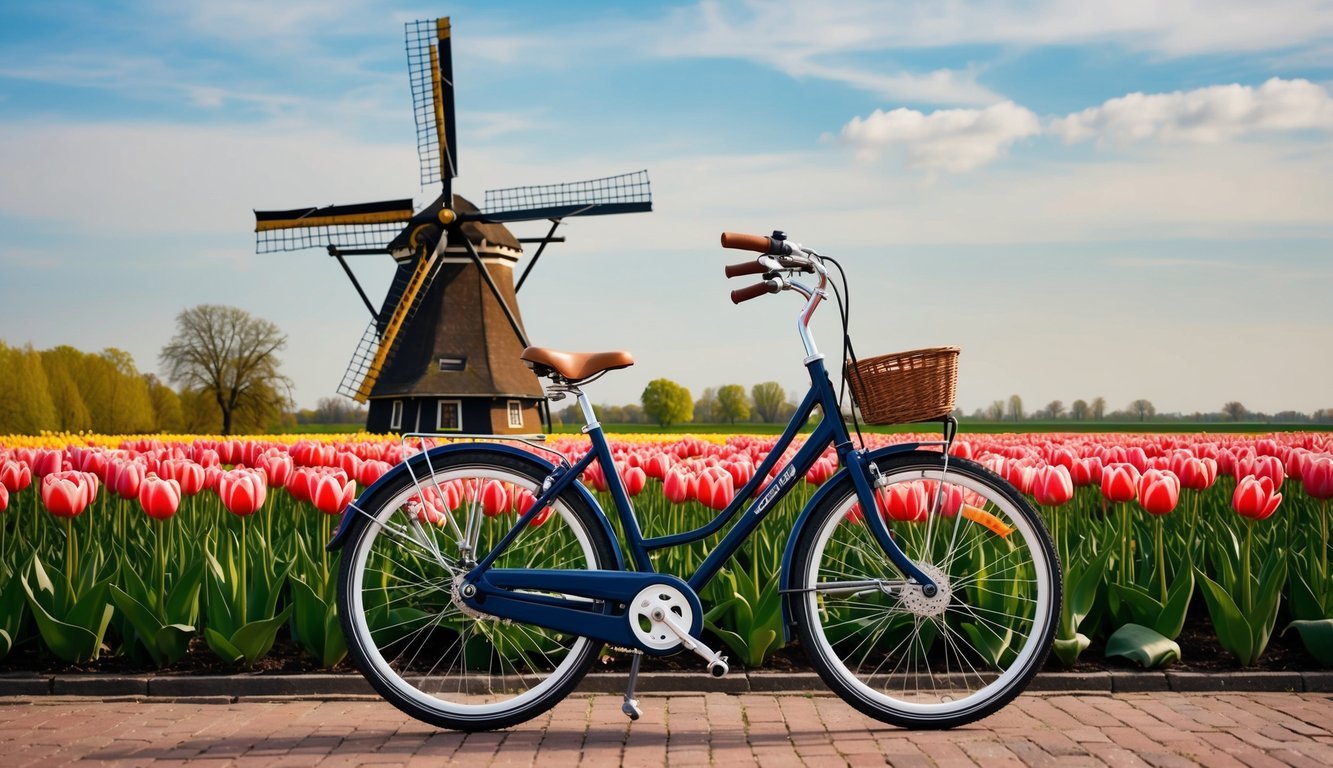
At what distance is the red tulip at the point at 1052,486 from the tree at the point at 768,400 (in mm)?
77099

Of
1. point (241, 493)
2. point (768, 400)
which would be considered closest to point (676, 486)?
point (241, 493)

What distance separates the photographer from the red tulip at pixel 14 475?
6.68m

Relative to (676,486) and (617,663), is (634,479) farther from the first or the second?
(617,663)

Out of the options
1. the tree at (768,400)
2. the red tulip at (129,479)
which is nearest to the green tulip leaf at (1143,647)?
the red tulip at (129,479)

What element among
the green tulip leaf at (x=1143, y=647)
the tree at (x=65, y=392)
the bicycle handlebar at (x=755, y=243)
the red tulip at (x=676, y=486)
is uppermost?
the tree at (x=65, y=392)

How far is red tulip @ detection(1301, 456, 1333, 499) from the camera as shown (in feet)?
19.5

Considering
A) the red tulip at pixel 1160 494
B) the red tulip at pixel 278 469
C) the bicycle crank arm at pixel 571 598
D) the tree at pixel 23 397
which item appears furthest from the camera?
the tree at pixel 23 397

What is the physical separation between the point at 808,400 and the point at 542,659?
1746 mm

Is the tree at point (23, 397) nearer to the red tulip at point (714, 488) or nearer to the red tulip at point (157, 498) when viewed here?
the red tulip at point (157, 498)

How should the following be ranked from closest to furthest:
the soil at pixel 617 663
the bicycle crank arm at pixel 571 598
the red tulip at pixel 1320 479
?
the bicycle crank arm at pixel 571 598
the soil at pixel 617 663
the red tulip at pixel 1320 479

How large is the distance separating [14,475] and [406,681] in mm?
3358

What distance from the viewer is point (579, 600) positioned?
448cm

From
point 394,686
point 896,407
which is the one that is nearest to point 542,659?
point 394,686

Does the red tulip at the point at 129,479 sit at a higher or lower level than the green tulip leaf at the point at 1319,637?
higher
